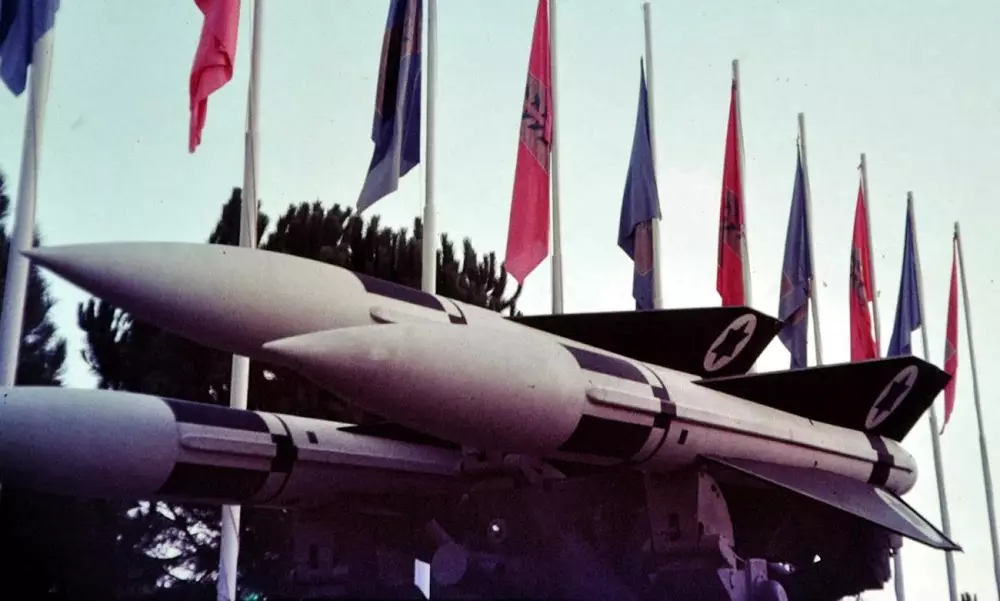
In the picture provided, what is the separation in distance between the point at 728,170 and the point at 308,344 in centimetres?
777

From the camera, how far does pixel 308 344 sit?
186 inches

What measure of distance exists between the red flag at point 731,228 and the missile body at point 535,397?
3.87m

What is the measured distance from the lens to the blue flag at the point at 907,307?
561 inches

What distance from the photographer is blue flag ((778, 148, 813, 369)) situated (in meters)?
12.3

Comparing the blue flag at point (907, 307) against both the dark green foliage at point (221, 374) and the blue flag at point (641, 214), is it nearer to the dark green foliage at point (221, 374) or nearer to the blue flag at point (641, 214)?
the blue flag at point (641, 214)

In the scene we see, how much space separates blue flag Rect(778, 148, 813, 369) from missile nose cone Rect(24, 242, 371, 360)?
7599 millimetres

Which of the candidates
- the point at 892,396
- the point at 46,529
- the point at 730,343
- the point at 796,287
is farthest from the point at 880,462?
the point at 46,529

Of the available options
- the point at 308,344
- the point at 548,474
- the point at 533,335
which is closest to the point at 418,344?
the point at 308,344

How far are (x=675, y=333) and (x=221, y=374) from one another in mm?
6040

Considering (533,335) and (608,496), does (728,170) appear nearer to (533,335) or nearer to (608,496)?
(608,496)

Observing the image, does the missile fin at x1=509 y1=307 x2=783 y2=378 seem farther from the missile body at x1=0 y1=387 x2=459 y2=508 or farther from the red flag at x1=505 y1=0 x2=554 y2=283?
the red flag at x1=505 y1=0 x2=554 y2=283

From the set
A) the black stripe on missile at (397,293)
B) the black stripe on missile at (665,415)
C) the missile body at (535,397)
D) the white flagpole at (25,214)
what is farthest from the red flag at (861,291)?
the white flagpole at (25,214)

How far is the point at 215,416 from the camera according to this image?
638 centimetres

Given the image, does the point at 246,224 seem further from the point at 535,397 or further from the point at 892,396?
the point at 892,396
